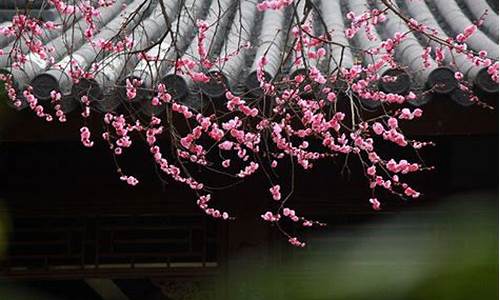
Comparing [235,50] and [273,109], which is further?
[235,50]

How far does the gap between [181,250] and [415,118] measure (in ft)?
4.67

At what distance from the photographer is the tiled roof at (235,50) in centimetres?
315

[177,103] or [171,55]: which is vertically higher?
[171,55]

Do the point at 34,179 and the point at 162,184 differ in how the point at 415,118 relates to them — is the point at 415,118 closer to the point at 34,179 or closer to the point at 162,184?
the point at 162,184

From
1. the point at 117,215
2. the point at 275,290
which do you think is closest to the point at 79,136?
the point at 117,215

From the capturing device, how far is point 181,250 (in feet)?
13.8

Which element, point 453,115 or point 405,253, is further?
point 453,115

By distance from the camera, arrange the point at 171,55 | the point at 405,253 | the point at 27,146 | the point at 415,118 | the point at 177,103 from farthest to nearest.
Answer: the point at 27,146
the point at 171,55
the point at 415,118
the point at 177,103
the point at 405,253

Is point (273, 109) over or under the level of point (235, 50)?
under

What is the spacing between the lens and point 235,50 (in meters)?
3.80

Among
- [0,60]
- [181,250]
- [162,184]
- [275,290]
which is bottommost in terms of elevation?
[275,290]

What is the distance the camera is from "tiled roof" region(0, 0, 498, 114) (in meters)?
3.15

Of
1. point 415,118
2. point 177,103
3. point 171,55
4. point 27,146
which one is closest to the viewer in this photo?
point 177,103

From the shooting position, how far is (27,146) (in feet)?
13.1
